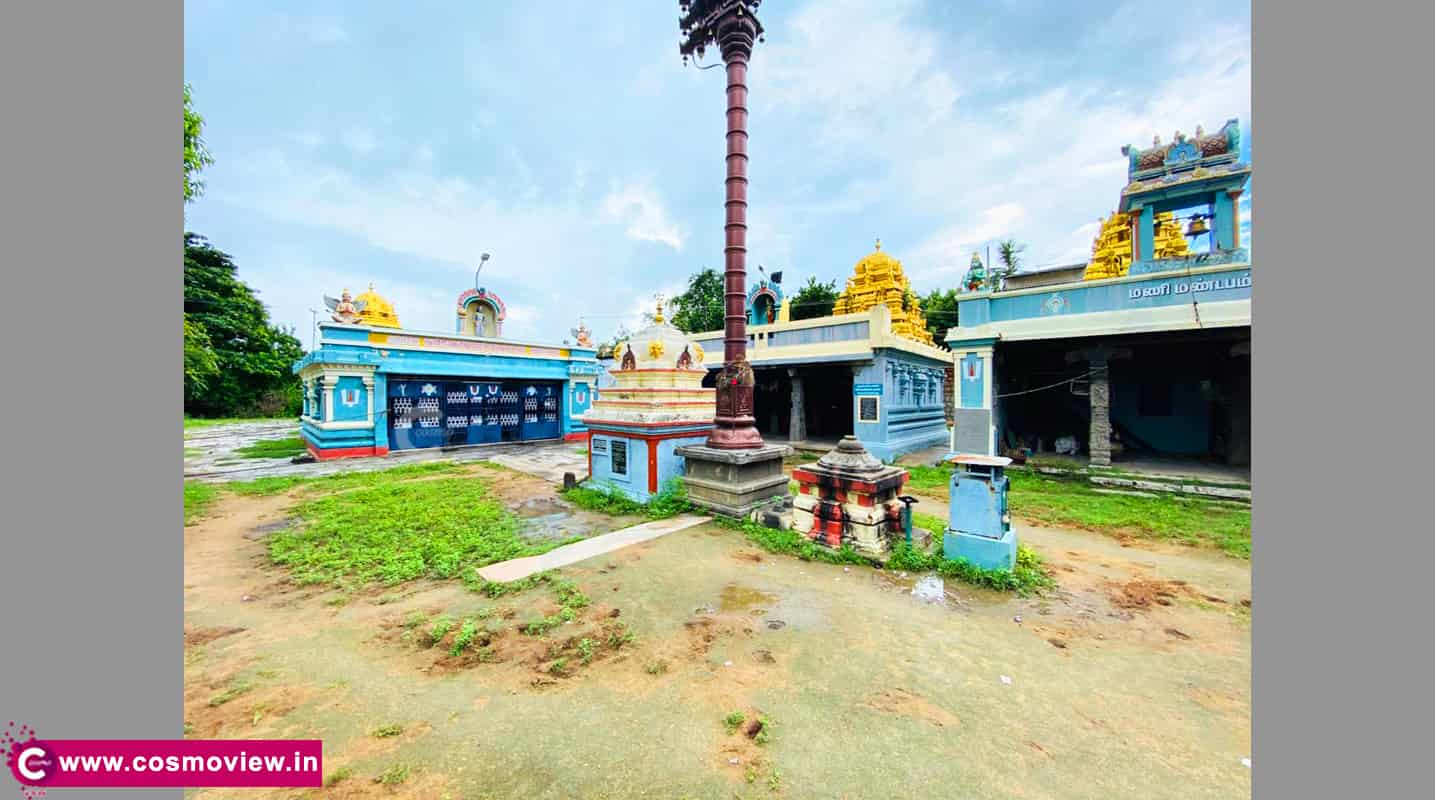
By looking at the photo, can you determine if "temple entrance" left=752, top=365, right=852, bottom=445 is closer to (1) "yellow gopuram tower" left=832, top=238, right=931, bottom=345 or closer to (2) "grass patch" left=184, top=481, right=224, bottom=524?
(1) "yellow gopuram tower" left=832, top=238, right=931, bottom=345

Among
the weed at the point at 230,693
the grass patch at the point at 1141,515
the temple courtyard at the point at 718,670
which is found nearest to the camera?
the temple courtyard at the point at 718,670

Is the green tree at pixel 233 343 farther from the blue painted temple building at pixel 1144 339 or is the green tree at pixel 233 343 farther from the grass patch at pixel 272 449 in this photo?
the blue painted temple building at pixel 1144 339

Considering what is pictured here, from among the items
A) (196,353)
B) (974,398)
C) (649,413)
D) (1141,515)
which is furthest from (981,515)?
(196,353)

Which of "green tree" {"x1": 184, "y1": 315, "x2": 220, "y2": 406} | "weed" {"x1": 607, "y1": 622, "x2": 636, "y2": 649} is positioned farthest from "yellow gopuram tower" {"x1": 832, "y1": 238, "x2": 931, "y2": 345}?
"green tree" {"x1": 184, "y1": 315, "x2": 220, "y2": 406}

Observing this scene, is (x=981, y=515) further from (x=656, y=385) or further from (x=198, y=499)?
(x=198, y=499)

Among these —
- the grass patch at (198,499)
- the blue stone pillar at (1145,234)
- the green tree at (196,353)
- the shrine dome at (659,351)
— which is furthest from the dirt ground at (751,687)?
the blue stone pillar at (1145,234)

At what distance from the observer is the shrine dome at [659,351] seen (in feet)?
28.1

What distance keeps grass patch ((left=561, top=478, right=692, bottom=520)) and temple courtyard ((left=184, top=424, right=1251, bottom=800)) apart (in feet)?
5.31

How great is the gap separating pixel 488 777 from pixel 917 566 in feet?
13.8

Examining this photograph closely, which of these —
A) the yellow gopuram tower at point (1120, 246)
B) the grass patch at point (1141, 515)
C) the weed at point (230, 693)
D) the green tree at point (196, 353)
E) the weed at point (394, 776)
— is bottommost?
the grass patch at point (1141, 515)

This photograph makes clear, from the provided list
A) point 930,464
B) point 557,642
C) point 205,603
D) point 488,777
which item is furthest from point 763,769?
point 930,464

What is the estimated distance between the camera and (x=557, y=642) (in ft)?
11.4

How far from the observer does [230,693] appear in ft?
9.27

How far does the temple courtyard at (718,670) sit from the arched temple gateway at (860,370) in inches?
288
